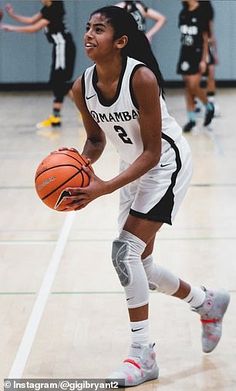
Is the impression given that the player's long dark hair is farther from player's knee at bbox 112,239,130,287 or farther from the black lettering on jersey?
player's knee at bbox 112,239,130,287

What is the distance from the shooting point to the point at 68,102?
14664 millimetres

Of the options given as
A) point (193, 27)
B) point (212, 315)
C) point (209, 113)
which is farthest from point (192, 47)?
point (212, 315)

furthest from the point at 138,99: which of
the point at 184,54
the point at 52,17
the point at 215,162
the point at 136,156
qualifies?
the point at 52,17

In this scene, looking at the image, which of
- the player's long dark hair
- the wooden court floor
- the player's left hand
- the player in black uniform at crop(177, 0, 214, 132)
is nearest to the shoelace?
the wooden court floor

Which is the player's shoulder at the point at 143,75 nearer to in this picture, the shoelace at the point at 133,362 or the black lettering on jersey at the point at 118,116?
the black lettering on jersey at the point at 118,116

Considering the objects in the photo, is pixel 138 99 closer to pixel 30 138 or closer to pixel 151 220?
pixel 151 220

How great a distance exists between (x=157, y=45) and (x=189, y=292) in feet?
37.2

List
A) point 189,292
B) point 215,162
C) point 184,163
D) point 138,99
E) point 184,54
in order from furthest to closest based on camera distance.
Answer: point 184,54 < point 215,162 < point 189,292 < point 184,163 < point 138,99

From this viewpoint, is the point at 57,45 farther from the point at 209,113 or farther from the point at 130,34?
the point at 130,34

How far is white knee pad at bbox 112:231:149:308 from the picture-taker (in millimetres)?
4078

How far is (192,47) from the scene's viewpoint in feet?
36.3

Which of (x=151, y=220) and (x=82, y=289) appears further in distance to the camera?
(x=82, y=289)

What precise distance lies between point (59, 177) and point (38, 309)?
1.56 meters

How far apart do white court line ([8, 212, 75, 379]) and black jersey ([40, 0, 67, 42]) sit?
5.12m
